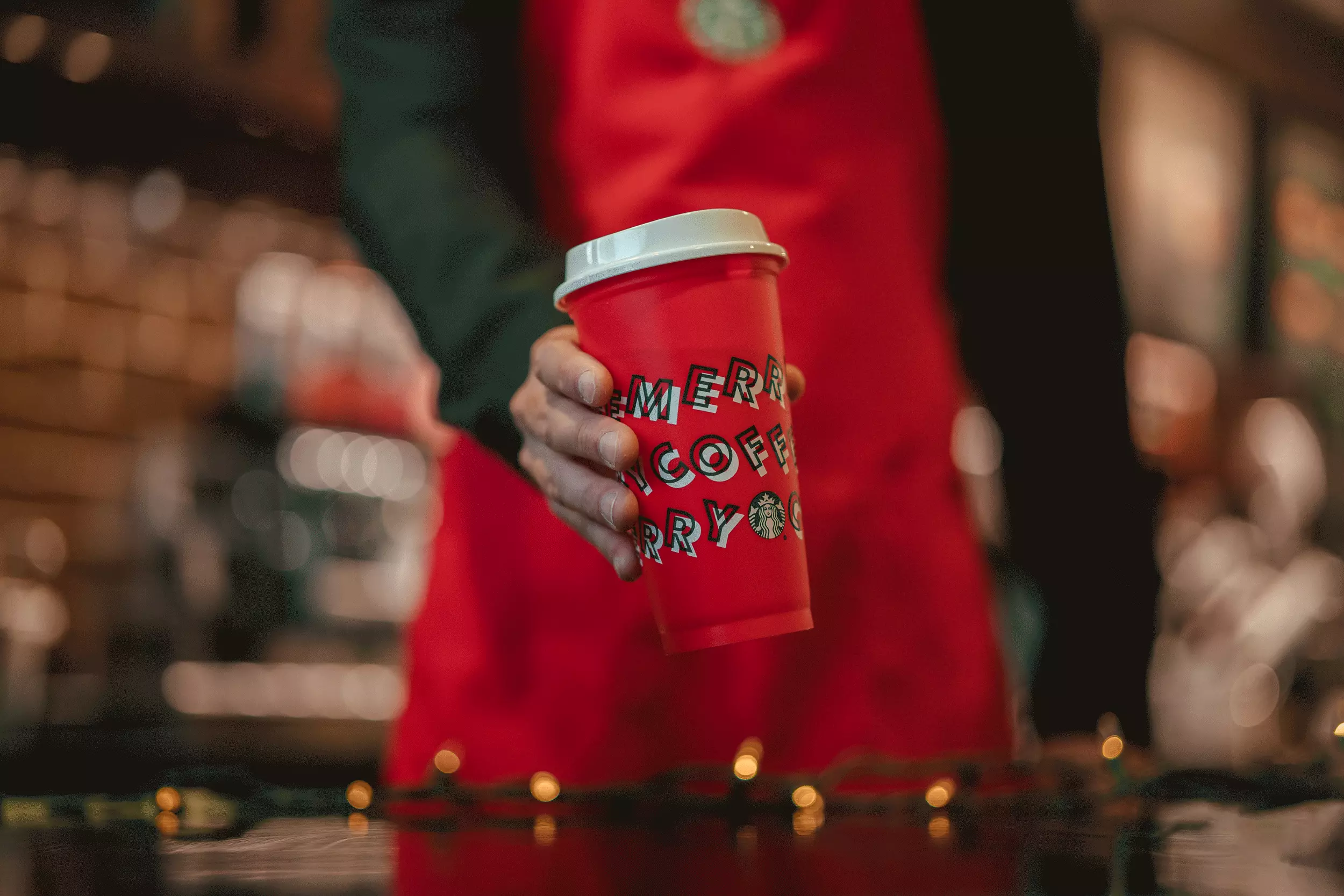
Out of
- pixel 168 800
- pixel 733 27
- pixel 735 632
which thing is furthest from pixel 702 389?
pixel 733 27

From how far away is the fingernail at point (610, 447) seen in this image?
19.6 inches

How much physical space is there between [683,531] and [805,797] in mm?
195

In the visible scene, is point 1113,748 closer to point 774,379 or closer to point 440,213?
point 774,379

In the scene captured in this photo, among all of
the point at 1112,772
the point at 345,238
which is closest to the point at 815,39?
the point at 1112,772

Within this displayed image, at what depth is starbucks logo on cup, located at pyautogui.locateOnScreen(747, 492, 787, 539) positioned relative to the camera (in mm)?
514

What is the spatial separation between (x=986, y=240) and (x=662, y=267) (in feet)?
2.08

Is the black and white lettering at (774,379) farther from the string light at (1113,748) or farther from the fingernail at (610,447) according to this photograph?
the string light at (1113,748)

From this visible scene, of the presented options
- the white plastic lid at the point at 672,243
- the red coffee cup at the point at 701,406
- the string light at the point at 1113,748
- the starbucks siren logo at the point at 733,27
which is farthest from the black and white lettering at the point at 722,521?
the starbucks siren logo at the point at 733,27

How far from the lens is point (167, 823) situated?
558 mm

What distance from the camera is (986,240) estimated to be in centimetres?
105

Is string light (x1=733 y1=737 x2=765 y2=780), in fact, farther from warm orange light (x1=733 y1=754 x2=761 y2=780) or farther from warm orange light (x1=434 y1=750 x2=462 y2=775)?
warm orange light (x1=434 y1=750 x2=462 y2=775)

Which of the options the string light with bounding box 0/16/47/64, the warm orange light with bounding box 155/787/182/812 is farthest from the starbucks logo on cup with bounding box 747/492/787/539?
the string light with bounding box 0/16/47/64

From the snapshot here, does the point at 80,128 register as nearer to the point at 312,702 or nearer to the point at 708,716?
the point at 312,702

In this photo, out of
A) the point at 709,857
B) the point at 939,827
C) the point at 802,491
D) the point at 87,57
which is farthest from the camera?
the point at 87,57
